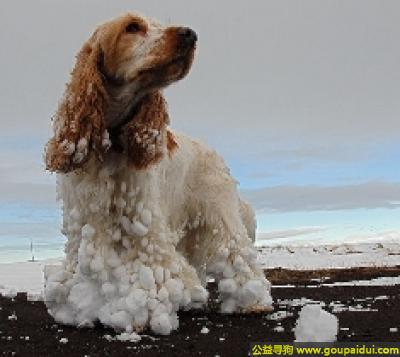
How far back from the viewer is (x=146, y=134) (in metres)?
5.50

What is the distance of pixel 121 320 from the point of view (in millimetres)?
5406

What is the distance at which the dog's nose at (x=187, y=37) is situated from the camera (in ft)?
16.6

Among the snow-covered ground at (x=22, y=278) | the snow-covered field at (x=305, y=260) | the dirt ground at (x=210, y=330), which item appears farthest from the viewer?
the snow-covered field at (x=305, y=260)

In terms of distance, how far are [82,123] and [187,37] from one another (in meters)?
1.00

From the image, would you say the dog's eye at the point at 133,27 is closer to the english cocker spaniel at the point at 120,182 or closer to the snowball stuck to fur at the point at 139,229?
the english cocker spaniel at the point at 120,182

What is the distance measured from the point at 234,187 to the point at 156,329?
1.96 meters

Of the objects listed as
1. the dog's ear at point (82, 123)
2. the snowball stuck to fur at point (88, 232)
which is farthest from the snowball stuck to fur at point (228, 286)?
the dog's ear at point (82, 123)

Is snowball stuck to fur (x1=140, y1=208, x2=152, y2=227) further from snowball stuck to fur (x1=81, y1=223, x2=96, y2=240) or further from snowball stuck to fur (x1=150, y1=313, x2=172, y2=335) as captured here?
snowball stuck to fur (x1=150, y1=313, x2=172, y2=335)

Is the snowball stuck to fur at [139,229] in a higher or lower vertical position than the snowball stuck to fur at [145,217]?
lower

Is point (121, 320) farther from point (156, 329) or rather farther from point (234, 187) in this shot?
point (234, 187)

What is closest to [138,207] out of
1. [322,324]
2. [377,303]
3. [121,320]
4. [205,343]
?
[121,320]

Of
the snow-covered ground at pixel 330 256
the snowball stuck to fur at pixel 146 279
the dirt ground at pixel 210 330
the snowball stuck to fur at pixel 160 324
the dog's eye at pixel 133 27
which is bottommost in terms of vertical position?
the snow-covered ground at pixel 330 256

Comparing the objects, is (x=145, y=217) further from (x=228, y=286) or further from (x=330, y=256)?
(x=330, y=256)

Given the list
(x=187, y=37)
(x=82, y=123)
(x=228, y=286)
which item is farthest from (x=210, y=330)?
(x=187, y=37)
